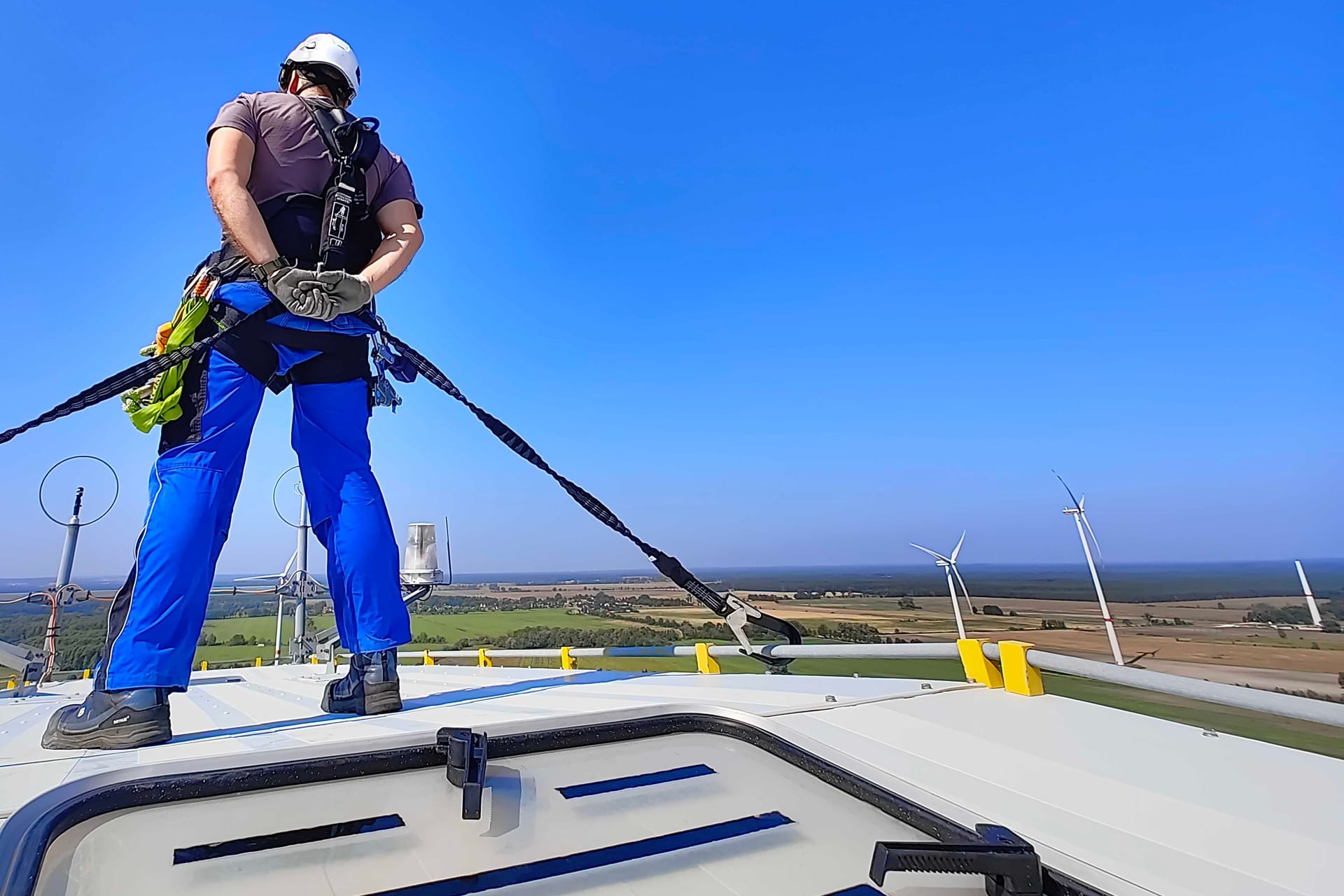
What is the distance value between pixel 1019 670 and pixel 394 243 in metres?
2.86

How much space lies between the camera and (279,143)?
229 cm

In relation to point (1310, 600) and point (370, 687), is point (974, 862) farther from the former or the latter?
point (1310, 600)

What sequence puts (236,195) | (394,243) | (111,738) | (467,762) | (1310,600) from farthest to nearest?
(1310,600) → (394,243) → (236,195) → (111,738) → (467,762)

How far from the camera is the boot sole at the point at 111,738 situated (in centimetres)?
173

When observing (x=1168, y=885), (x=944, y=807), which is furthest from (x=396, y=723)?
(x=1168, y=885)

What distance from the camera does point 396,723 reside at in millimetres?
1958

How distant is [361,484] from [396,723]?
37.0 inches

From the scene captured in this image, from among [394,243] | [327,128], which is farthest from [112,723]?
[327,128]

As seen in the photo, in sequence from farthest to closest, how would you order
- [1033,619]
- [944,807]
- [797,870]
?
[1033,619], [944,807], [797,870]

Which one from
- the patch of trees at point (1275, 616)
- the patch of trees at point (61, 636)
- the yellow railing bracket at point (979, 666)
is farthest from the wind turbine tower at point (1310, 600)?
the patch of trees at point (1275, 616)

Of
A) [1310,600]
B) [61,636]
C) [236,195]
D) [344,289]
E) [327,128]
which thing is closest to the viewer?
[236,195]

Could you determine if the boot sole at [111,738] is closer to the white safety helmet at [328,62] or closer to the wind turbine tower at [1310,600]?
the white safety helmet at [328,62]

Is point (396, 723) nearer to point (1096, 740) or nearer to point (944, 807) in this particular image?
point (944, 807)

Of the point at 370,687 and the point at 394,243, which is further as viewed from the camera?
the point at 394,243
